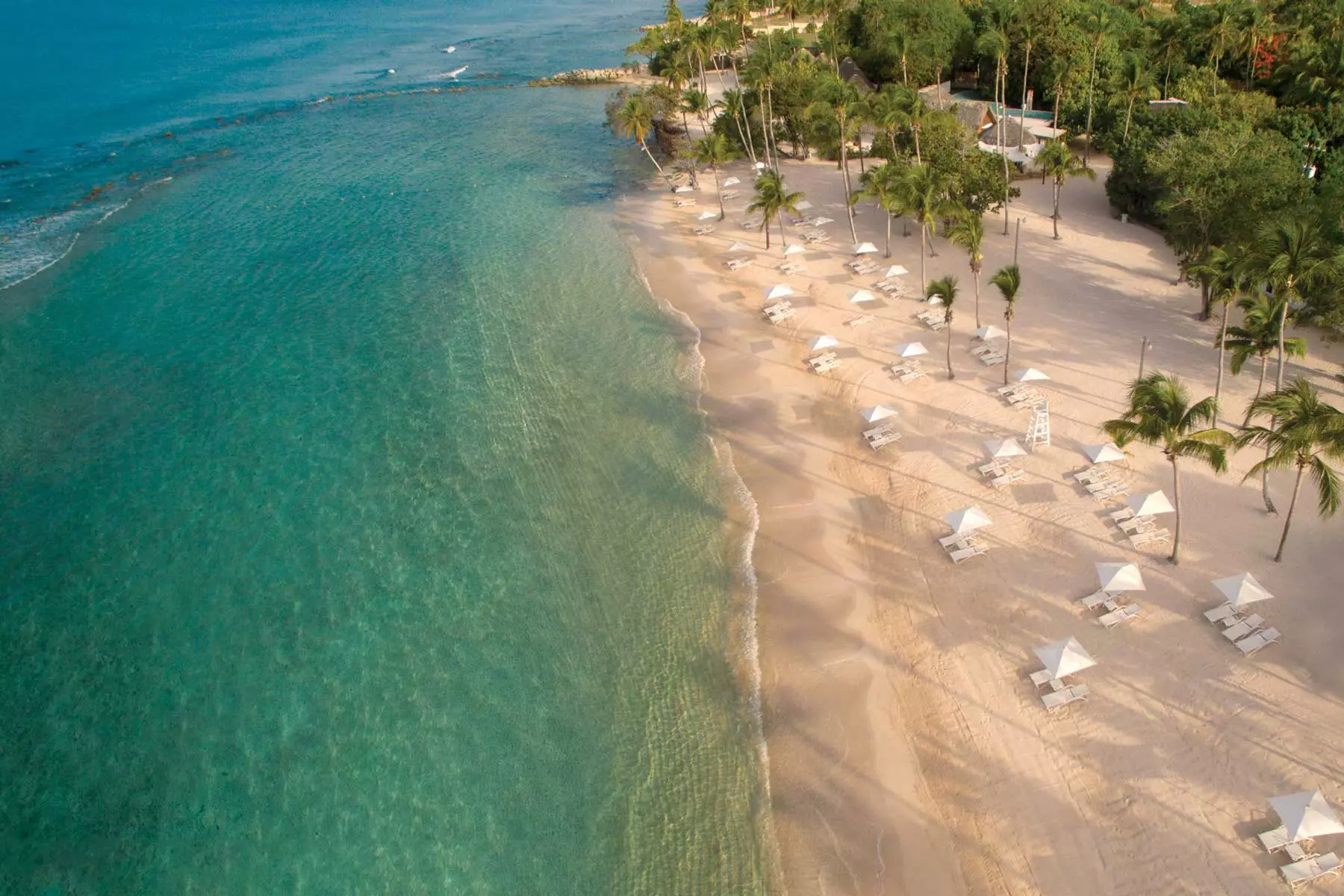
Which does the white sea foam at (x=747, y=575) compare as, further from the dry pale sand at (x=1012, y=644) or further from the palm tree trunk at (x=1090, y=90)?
the palm tree trunk at (x=1090, y=90)

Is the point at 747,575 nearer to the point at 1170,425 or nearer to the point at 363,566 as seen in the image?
the point at 1170,425

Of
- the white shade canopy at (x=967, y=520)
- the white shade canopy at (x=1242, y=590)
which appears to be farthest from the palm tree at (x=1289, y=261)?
the white shade canopy at (x=967, y=520)

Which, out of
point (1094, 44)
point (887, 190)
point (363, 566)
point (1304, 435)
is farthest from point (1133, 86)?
point (363, 566)

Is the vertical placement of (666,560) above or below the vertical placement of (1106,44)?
below

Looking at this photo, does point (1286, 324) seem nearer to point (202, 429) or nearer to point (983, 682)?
point (983, 682)

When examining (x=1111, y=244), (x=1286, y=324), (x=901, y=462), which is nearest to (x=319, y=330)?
(x=901, y=462)

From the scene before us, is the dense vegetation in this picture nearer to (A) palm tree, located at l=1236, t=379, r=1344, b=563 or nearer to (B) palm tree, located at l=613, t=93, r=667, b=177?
(B) palm tree, located at l=613, t=93, r=667, b=177
